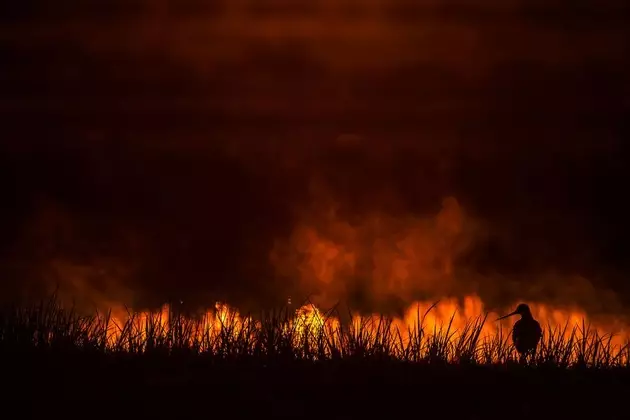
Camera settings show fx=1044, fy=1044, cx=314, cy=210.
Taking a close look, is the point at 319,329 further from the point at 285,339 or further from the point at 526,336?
the point at 526,336

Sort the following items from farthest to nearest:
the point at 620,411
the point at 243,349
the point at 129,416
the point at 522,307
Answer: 1. the point at 522,307
2. the point at 243,349
3. the point at 620,411
4. the point at 129,416

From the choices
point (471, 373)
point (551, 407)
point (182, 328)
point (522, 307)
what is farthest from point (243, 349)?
point (522, 307)

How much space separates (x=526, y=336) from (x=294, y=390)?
3.09m

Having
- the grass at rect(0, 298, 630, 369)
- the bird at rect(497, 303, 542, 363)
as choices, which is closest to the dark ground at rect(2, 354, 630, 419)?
the grass at rect(0, 298, 630, 369)

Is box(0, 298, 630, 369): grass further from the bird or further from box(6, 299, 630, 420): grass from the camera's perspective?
the bird

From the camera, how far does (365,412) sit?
21.4ft

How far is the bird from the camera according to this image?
7999 mm

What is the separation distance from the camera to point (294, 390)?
6.73m

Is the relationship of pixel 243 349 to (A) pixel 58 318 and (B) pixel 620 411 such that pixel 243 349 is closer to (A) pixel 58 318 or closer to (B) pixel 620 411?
(A) pixel 58 318

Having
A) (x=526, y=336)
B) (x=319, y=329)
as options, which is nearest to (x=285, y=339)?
(x=319, y=329)

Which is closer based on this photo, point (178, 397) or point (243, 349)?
point (178, 397)

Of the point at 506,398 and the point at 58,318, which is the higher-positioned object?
the point at 58,318

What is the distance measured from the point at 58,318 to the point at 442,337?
2.83 meters

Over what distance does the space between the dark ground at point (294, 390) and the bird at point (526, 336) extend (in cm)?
73
